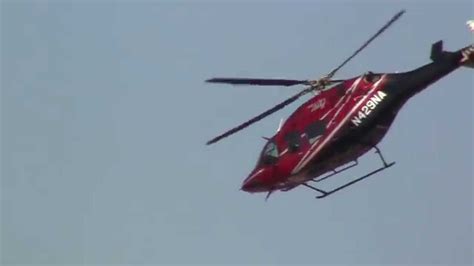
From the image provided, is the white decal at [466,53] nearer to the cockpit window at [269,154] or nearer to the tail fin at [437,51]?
the tail fin at [437,51]

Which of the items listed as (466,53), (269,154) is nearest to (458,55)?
(466,53)

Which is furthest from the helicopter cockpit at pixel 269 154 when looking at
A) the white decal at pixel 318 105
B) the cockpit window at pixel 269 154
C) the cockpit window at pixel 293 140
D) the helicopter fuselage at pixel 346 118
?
the white decal at pixel 318 105

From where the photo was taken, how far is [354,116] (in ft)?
132

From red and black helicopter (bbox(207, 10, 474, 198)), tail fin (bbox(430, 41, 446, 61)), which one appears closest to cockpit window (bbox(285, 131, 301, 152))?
red and black helicopter (bbox(207, 10, 474, 198))

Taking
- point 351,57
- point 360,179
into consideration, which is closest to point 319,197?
point 360,179

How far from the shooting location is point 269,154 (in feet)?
139

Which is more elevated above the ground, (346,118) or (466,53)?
(466,53)

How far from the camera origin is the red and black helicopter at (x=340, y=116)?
39969 millimetres

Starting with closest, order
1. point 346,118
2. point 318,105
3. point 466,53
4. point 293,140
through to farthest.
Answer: point 466,53 < point 346,118 < point 318,105 < point 293,140

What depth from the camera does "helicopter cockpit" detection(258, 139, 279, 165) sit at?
42.2 m

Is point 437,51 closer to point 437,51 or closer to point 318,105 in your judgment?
point 437,51

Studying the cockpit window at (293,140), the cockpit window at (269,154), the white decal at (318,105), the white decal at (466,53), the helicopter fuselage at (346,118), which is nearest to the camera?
the white decal at (466,53)

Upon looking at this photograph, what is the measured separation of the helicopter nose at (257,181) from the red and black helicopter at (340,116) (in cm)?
26

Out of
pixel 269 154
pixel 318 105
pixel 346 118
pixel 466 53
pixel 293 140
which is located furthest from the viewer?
pixel 269 154
